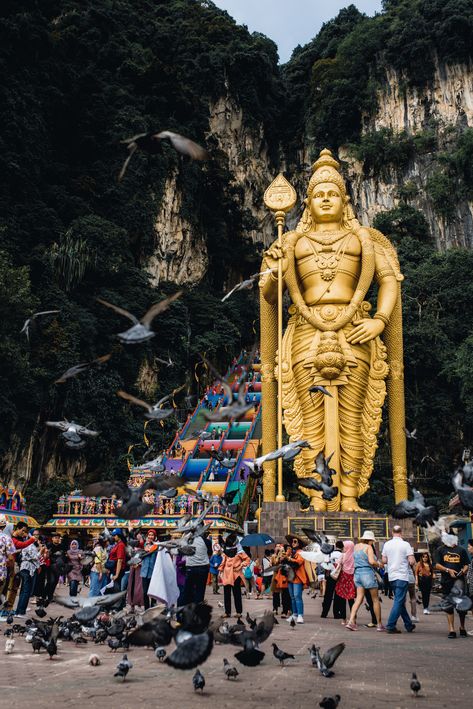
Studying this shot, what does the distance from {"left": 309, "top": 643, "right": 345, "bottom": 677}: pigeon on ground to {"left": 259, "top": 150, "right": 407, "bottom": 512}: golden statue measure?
916 centimetres

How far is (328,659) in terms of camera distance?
4641 mm

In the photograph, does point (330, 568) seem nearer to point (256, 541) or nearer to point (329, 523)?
point (256, 541)

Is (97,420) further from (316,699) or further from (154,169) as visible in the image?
(316,699)

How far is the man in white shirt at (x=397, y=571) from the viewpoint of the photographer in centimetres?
741

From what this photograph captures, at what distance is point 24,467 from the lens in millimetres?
22750

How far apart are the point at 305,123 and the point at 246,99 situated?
4.09 m

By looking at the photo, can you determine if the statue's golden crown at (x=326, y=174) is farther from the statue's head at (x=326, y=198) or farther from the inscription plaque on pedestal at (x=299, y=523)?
the inscription plaque on pedestal at (x=299, y=523)

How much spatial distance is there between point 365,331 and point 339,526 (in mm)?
3973

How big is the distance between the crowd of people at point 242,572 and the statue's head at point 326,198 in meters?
8.31

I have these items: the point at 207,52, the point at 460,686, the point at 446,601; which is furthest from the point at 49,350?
the point at 207,52

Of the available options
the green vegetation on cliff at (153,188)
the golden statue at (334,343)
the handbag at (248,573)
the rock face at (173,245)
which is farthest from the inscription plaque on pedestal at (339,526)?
the rock face at (173,245)

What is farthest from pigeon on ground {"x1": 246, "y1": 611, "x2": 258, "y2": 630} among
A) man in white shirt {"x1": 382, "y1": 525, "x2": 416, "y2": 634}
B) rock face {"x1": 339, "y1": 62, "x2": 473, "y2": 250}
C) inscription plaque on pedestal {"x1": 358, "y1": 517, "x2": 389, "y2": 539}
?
rock face {"x1": 339, "y1": 62, "x2": 473, "y2": 250}

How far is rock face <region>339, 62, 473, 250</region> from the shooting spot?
125 feet

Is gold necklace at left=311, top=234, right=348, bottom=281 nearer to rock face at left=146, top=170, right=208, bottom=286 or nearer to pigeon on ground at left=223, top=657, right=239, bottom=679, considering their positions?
pigeon on ground at left=223, top=657, right=239, bottom=679
